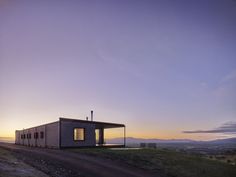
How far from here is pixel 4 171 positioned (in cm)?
1259

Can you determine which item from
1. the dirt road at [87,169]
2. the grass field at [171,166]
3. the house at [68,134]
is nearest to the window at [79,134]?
the house at [68,134]

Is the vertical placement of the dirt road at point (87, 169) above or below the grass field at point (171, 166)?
above

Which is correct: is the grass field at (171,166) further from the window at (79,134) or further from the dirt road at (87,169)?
the window at (79,134)

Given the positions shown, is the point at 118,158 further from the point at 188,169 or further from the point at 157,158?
the point at 188,169

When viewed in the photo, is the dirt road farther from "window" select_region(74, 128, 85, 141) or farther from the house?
"window" select_region(74, 128, 85, 141)

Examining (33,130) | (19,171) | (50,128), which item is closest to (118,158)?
(19,171)

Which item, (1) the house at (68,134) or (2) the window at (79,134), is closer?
(1) the house at (68,134)

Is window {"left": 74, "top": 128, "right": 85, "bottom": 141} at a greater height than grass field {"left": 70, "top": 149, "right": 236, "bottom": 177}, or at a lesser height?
greater

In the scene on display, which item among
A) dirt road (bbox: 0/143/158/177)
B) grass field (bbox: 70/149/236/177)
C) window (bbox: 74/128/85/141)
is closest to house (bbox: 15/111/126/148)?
window (bbox: 74/128/85/141)

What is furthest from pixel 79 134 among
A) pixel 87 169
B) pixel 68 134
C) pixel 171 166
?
pixel 87 169

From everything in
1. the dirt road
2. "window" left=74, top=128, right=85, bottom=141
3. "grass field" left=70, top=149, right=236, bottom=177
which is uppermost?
"window" left=74, top=128, right=85, bottom=141

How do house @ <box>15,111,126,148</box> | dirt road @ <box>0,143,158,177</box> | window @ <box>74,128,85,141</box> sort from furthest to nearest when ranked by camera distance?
window @ <box>74,128,85,141</box> → house @ <box>15,111,126,148</box> → dirt road @ <box>0,143,158,177</box>

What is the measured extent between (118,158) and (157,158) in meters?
3.01

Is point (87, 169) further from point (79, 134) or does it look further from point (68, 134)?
point (79, 134)
